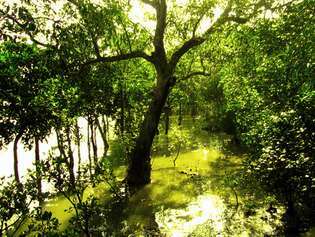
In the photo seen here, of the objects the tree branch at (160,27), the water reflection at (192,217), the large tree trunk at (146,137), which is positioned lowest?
the water reflection at (192,217)

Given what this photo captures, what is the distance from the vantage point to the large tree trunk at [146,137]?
21906mm

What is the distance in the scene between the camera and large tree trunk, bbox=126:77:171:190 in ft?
71.9

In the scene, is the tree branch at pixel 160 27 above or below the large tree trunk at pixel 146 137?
above

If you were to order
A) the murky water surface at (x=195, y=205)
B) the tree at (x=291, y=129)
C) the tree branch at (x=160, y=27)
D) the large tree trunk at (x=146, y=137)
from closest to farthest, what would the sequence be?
1. the tree at (x=291, y=129)
2. the murky water surface at (x=195, y=205)
3. the tree branch at (x=160, y=27)
4. the large tree trunk at (x=146, y=137)

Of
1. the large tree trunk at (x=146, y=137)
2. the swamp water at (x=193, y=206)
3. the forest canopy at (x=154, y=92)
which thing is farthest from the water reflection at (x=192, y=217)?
the large tree trunk at (x=146, y=137)

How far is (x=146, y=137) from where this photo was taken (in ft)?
72.5

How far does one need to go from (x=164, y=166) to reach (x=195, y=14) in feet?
44.5

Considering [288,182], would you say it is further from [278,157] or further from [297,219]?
[297,219]

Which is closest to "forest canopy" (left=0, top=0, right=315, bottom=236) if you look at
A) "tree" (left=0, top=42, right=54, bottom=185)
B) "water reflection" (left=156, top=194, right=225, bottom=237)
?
"tree" (left=0, top=42, right=54, bottom=185)

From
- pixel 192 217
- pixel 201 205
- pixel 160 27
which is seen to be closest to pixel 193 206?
pixel 201 205

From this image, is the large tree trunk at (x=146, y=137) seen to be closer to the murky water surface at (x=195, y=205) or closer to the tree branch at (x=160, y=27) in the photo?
the murky water surface at (x=195, y=205)

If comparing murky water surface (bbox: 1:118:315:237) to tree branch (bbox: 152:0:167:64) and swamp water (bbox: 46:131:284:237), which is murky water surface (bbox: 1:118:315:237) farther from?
tree branch (bbox: 152:0:167:64)

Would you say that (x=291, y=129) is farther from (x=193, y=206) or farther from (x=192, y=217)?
(x=193, y=206)

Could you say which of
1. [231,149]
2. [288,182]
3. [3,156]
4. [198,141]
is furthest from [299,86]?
[3,156]
